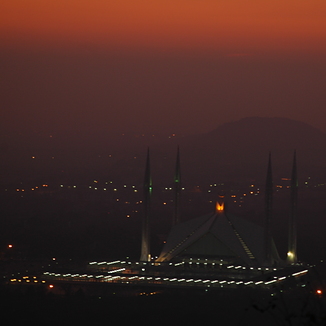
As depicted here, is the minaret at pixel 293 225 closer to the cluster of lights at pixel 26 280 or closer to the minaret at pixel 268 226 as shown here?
the minaret at pixel 268 226

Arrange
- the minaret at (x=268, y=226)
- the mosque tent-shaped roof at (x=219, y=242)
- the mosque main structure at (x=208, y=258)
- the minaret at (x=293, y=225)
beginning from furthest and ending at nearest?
the minaret at (x=293, y=225)
the mosque tent-shaped roof at (x=219, y=242)
the minaret at (x=268, y=226)
the mosque main structure at (x=208, y=258)

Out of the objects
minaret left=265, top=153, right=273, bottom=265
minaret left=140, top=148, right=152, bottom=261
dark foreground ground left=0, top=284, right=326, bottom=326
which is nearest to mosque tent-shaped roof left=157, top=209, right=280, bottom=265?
minaret left=265, top=153, right=273, bottom=265

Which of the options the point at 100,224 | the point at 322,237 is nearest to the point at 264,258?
the point at 322,237

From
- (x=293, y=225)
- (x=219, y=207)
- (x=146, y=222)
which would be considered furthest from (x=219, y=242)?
(x=293, y=225)

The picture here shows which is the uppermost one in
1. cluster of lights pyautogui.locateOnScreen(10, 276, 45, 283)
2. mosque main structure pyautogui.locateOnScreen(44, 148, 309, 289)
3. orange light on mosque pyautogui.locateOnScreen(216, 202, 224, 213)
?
orange light on mosque pyautogui.locateOnScreen(216, 202, 224, 213)

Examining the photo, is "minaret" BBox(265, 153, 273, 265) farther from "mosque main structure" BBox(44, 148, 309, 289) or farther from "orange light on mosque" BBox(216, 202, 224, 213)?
"orange light on mosque" BBox(216, 202, 224, 213)

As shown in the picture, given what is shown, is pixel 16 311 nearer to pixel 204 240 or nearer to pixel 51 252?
pixel 204 240

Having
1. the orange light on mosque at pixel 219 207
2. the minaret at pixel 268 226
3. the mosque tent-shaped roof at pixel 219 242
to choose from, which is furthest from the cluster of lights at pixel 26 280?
the minaret at pixel 268 226

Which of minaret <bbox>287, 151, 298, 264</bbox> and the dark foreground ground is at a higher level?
minaret <bbox>287, 151, 298, 264</bbox>
